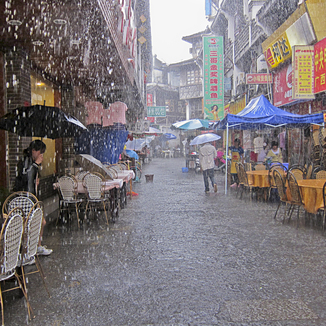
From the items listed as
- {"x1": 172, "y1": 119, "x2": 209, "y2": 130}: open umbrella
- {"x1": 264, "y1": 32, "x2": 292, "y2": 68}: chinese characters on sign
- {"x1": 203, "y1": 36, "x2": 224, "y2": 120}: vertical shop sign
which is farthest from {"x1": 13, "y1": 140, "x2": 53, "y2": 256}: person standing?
{"x1": 203, "y1": 36, "x2": 224, "y2": 120}: vertical shop sign

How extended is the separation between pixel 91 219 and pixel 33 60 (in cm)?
396

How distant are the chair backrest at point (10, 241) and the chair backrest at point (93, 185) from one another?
370 centimetres

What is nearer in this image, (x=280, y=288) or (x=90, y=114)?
(x=280, y=288)

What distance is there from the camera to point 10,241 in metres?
3.19

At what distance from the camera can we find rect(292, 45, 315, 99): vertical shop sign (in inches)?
441

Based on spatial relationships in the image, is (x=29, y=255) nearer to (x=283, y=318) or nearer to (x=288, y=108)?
(x=283, y=318)

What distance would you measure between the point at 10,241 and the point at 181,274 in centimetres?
216

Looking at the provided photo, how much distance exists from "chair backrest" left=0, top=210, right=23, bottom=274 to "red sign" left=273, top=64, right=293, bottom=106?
40.3ft

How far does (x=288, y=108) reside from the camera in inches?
579

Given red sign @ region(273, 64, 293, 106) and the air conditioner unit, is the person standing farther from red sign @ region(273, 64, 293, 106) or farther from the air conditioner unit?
the air conditioner unit

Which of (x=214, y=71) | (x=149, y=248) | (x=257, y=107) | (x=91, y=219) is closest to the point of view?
(x=149, y=248)

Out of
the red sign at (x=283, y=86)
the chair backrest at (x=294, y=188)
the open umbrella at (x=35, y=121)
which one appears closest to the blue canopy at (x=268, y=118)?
the red sign at (x=283, y=86)

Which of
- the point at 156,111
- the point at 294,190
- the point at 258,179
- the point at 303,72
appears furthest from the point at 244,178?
the point at 156,111

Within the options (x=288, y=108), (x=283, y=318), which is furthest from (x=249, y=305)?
(x=288, y=108)
